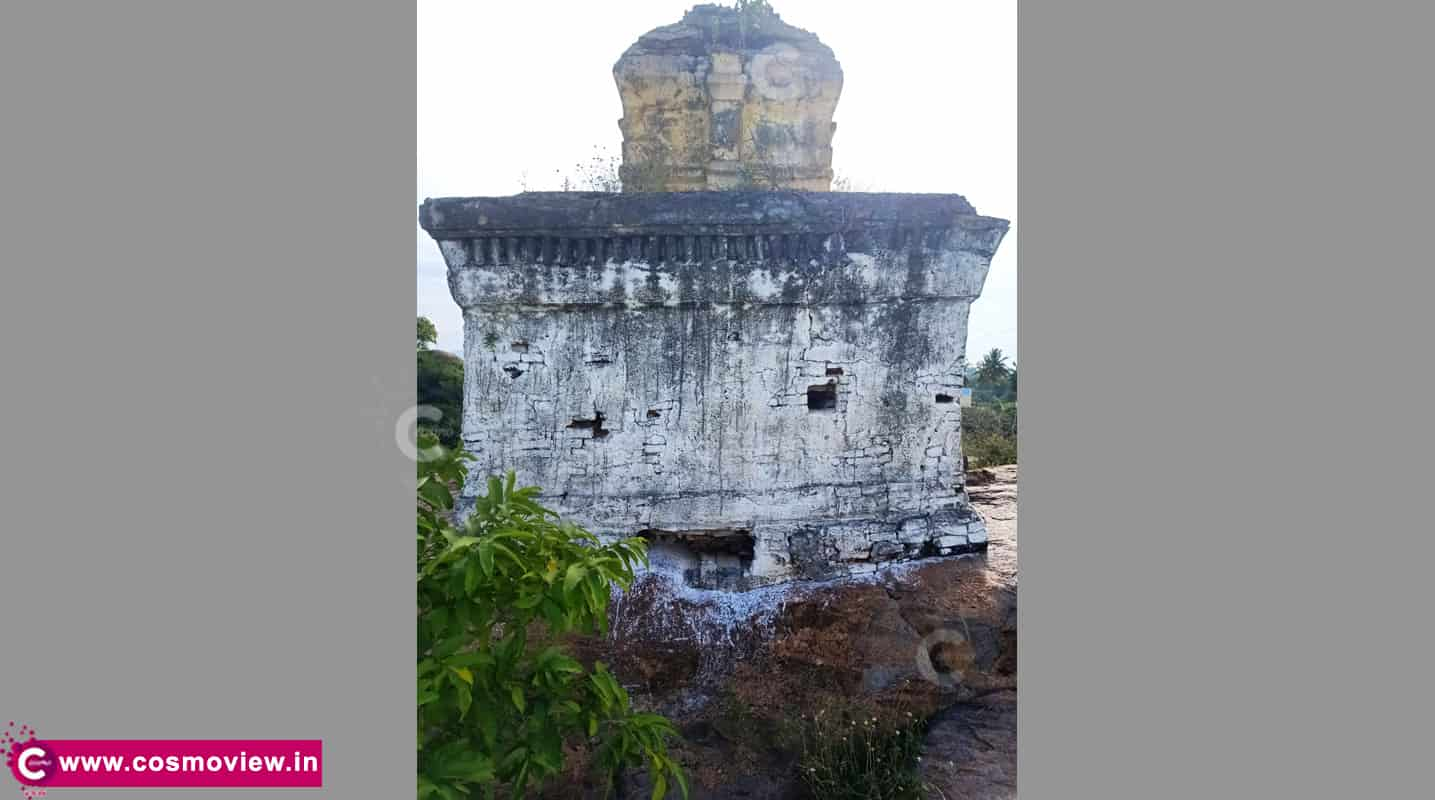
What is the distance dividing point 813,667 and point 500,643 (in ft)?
8.45

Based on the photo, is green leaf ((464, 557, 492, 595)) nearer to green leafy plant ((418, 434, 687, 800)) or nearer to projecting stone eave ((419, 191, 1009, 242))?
green leafy plant ((418, 434, 687, 800))

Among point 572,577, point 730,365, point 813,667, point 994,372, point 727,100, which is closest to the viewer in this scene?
point 572,577

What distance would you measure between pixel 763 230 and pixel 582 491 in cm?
198

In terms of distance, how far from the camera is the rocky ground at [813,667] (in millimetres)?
5254

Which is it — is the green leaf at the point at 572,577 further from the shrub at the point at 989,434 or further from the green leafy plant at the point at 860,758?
the shrub at the point at 989,434

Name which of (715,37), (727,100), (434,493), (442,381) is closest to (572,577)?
(434,493)

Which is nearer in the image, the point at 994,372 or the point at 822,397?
the point at 822,397
